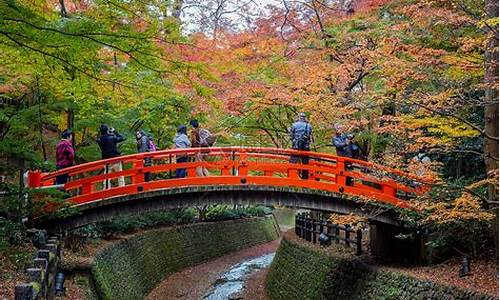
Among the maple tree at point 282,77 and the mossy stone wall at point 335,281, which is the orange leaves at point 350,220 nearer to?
the mossy stone wall at point 335,281

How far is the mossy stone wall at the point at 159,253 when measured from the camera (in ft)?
43.2

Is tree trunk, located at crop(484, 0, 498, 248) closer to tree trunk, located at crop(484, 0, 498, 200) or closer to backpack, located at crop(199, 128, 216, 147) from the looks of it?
tree trunk, located at crop(484, 0, 498, 200)

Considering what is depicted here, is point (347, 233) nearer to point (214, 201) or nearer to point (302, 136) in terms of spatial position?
point (302, 136)

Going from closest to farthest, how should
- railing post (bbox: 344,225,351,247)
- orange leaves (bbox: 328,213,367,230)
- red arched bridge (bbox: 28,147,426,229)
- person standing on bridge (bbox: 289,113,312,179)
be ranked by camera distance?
red arched bridge (bbox: 28,147,426,229) → person standing on bridge (bbox: 289,113,312,179) → orange leaves (bbox: 328,213,367,230) → railing post (bbox: 344,225,351,247)

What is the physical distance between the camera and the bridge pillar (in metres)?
12.5

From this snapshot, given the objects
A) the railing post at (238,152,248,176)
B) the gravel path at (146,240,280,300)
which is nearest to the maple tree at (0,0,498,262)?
the railing post at (238,152,248,176)

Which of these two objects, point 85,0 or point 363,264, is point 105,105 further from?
point 363,264

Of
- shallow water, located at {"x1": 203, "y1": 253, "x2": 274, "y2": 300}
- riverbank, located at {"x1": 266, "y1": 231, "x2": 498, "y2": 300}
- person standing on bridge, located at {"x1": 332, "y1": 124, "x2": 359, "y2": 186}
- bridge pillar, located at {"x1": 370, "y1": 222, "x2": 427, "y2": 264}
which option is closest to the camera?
riverbank, located at {"x1": 266, "y1": 231, "x2": 498, "y2": 300}

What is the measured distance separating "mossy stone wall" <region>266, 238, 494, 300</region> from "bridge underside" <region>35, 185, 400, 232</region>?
4.99 feet

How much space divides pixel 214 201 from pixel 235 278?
28.4 ft

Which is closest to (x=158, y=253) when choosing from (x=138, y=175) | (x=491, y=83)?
(x=138, y=175)

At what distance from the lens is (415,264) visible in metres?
12.4

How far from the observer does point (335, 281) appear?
1354 cm

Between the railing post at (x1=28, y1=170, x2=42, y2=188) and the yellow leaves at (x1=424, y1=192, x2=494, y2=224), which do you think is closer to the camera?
the yellow leaves at (x1=424, y1=192, x2=494, y2=224)
